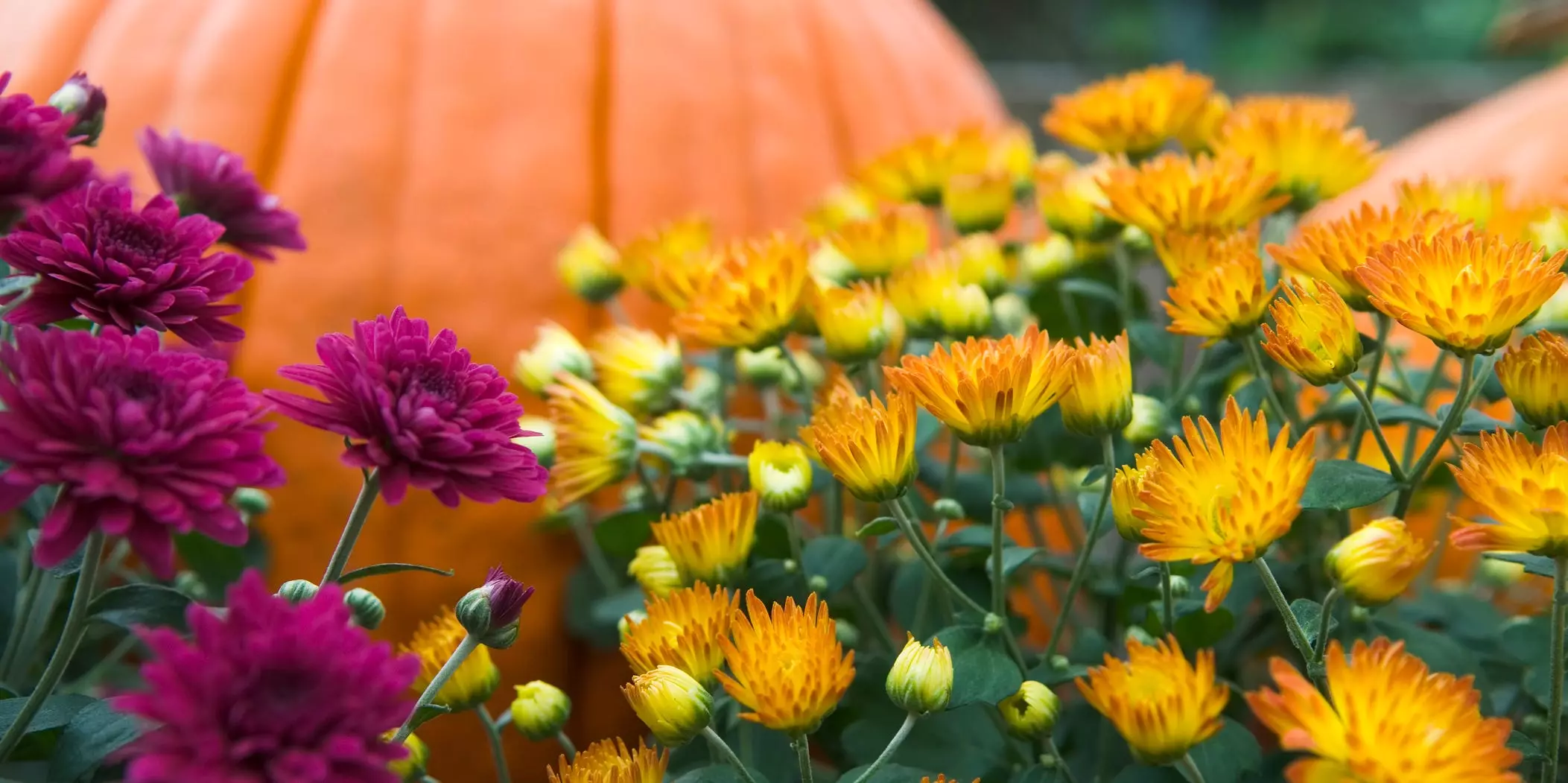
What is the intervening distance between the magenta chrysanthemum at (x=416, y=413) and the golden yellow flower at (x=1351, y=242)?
0.84 feet

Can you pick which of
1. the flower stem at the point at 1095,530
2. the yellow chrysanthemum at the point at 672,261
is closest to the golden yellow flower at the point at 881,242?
the yellow chrysanthemum at the point at 672,261

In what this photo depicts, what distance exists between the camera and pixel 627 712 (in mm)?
620

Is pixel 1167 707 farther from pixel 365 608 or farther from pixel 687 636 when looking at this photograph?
pixel 365 608

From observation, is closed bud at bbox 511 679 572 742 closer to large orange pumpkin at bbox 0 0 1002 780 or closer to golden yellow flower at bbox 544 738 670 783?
golden yellow flower at bbox 544 738 670 783

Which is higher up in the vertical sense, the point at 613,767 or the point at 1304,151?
the point at 1304,151

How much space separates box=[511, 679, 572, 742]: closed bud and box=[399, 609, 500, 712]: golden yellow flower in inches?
0.6

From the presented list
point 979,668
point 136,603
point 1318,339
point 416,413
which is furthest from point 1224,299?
point 136,603

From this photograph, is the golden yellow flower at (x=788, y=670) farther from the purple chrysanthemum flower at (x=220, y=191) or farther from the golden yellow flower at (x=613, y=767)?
the purple chrysanthemum flower at (x=220, y=191)

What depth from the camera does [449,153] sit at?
65 centimetres

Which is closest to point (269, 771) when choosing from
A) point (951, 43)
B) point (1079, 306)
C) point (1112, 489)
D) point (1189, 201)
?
point (1112, 489)

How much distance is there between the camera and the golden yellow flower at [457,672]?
0.38 meters

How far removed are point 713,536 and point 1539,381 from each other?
26 centimetres

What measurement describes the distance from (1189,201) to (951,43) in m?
0.61

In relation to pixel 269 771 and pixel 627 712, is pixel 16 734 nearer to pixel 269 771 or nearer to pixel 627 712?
pixel 269 771
